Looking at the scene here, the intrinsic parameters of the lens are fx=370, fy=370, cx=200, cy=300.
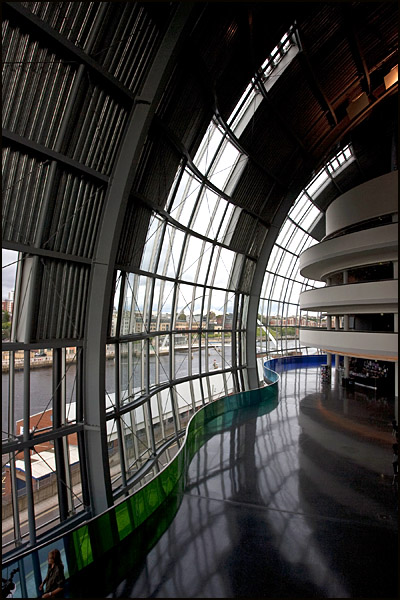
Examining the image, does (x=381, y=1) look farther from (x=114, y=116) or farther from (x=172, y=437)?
(x=172, y=437)

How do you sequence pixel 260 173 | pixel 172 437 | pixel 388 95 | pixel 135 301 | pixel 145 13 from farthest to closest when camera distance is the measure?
pixel 388 95 → pixel 260 173 → pixel 172 437 → pixel 135 301 → pixel 145 13

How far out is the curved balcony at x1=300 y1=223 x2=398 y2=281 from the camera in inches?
679

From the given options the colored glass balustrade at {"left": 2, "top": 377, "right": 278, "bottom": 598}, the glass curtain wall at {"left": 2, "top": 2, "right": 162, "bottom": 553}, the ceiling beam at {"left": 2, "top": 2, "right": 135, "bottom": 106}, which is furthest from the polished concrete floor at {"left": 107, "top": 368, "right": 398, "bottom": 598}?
the ceiling beam at {"left": 2, "top": 2, "right": 135, "bottom": 106}

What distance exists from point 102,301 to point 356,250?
42.4 feet

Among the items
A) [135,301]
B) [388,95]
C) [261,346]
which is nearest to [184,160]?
[135,301]

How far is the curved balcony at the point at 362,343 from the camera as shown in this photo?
678 inches

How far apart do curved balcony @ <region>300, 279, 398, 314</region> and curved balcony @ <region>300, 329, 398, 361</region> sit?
61.9 inches

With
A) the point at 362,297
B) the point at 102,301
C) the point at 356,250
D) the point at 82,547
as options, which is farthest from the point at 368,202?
the point at 82,547

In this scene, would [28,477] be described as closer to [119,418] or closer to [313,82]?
[119,418]

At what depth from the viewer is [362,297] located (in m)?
18.2

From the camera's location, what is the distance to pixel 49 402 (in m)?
11.4

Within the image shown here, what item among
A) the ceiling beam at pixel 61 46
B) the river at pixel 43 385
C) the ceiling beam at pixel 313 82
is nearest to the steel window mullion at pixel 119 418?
the river at pixel 43 385

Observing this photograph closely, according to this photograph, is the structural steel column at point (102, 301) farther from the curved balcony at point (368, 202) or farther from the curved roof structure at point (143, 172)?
the curved balcony at point (368, 202)

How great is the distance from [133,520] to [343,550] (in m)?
4.89
